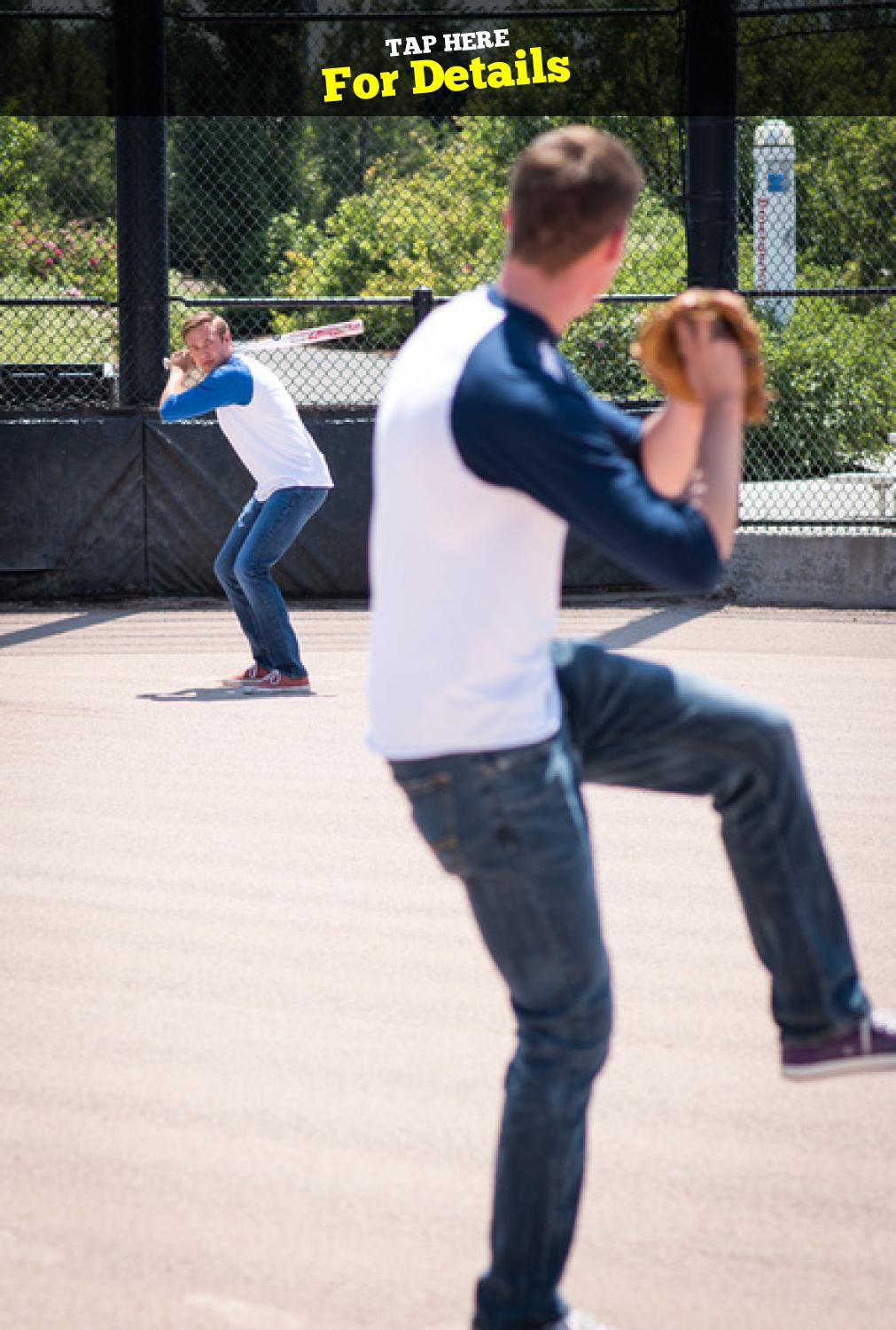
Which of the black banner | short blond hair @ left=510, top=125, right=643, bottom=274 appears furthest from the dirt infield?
the black banner

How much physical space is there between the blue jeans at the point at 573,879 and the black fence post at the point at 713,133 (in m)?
9.71

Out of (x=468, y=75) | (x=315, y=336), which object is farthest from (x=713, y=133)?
(x=315, y=336)

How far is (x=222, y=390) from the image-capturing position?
8672mm

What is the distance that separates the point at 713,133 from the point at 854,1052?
10.2 metres

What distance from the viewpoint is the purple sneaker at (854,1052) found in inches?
108

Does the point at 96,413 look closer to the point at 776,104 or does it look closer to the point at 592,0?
the point at 776,104

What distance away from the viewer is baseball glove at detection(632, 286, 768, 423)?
8.43ft

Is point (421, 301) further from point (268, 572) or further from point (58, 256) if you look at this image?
point (58, 256)

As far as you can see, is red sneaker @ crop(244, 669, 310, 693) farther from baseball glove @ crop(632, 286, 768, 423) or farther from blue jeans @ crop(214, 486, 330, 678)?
baseball glove @ crop(632, 286, 768, 423)

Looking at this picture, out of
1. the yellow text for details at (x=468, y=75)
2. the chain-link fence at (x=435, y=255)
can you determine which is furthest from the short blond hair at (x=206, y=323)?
the yellow text for details at (x=468, y=75)

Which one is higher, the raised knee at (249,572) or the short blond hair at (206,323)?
the short blond hair at (206,323)

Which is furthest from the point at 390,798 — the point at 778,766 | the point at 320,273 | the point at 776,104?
the point at 320,273

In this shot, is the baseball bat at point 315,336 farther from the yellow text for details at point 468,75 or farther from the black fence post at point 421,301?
the yellow text for details at point 468,75

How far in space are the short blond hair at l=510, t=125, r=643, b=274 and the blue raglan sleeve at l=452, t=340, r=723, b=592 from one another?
199 millimetres
